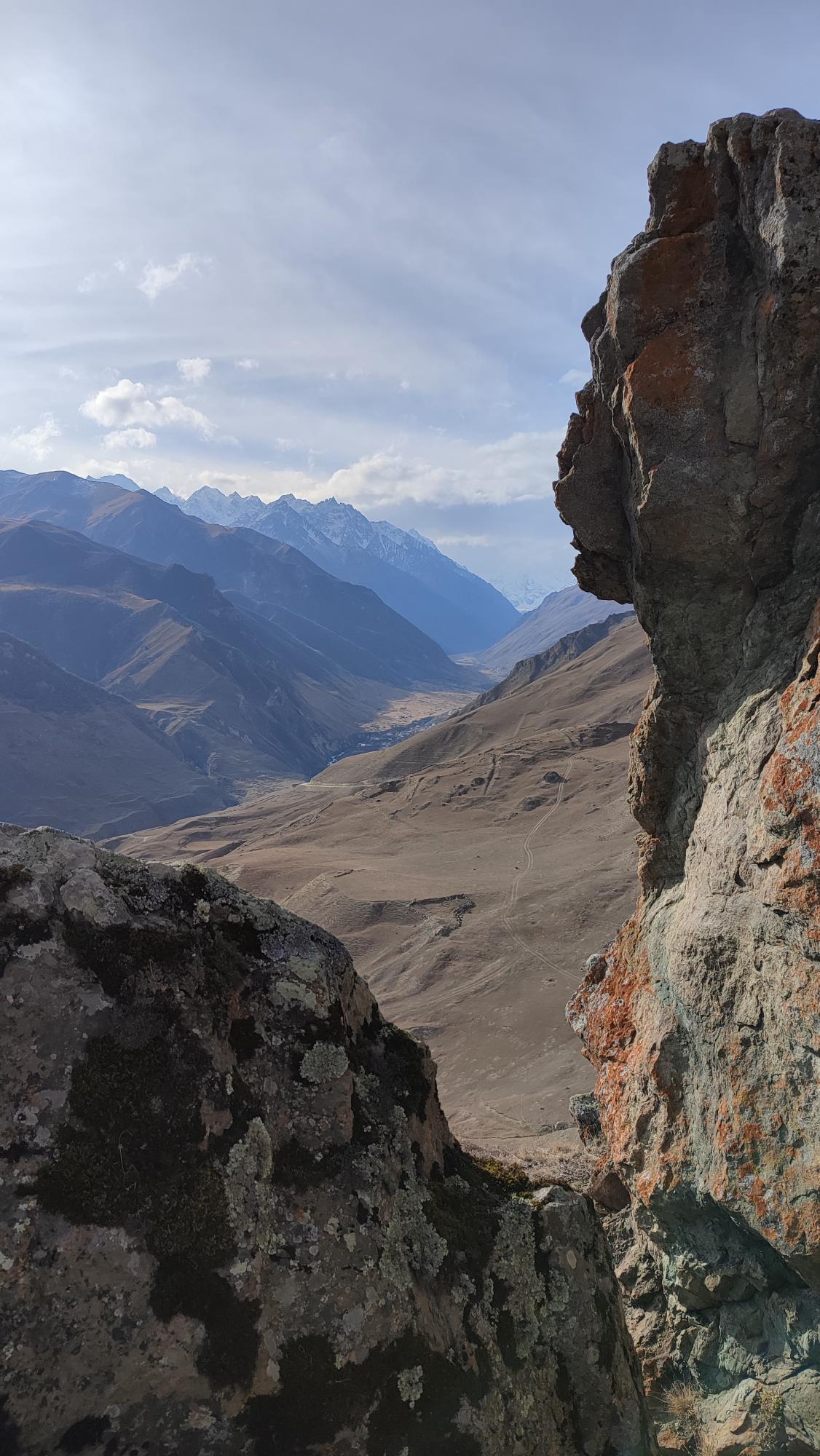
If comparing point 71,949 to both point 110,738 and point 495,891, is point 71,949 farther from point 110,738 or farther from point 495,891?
point 110,738

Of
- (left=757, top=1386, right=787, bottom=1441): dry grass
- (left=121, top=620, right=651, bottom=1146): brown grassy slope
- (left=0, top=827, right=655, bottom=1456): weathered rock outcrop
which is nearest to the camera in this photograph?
(left=0, top=827, right=655, bottom=1456): weathered rock outcrop

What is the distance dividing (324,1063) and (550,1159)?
1284 centimetres

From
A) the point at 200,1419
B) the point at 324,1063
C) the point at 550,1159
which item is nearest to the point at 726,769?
the point at 324,1063

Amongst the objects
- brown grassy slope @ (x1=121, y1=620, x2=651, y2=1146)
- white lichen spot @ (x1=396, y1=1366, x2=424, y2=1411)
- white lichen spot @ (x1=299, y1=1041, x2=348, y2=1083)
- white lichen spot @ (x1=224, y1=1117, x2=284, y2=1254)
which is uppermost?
white lichen spot @ (x1=299, y1=1041, x2=348, y2=1083)

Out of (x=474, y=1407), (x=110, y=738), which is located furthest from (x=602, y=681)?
(x=474, y=1407)

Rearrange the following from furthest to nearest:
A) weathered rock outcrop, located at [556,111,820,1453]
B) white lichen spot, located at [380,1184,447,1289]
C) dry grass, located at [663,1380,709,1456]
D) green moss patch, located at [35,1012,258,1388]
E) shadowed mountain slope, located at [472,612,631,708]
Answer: shadowed mountain slope, located at [472,612,631,708] → dry grass, located at [663,1380,709,1456] → weathered rock outcrop, located at [556,111,820,1453] → white lichen spot, located at [380,1184,447,1289] → green moss patch, located at [35,1012,258,1388]

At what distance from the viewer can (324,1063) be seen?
18.9 ft

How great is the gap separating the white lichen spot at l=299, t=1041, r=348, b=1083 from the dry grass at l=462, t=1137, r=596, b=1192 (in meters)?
6.49

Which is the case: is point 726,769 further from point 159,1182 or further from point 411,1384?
point 159,1182

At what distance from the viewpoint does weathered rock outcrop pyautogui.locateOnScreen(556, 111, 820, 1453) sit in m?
7.11

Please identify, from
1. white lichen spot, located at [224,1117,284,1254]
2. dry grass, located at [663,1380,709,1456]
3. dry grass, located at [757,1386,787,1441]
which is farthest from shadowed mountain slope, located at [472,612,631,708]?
white lichen spot, located at [224,1117,284,1254]

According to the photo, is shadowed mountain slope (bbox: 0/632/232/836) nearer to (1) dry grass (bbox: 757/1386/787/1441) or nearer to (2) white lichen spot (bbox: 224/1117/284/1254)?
(1) dry grass (bbox: 757/1386/787/1441)

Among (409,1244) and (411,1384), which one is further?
(409,1244)

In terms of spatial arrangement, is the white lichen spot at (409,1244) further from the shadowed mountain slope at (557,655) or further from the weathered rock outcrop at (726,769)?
the shadowed mountain slope at (557,655)
